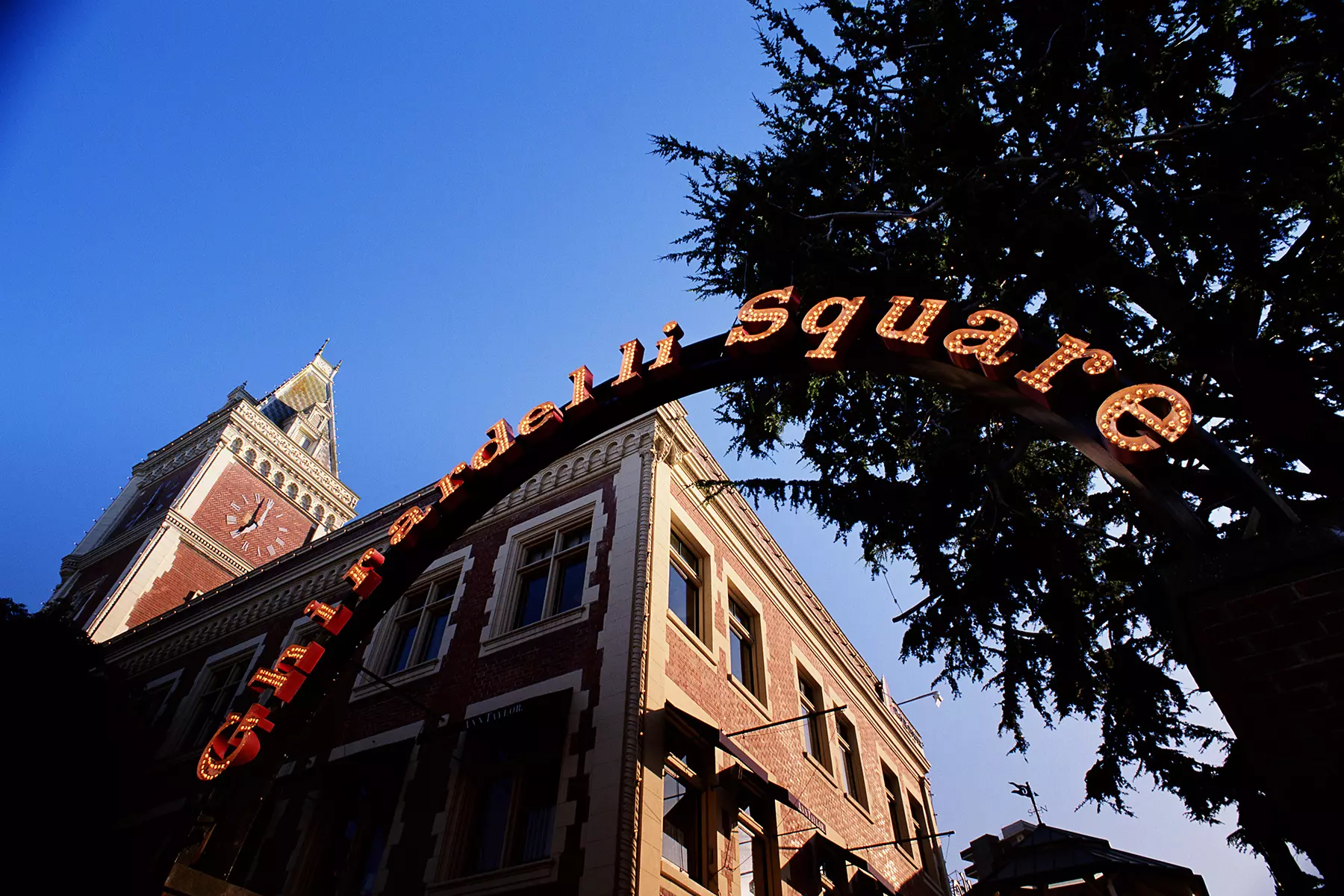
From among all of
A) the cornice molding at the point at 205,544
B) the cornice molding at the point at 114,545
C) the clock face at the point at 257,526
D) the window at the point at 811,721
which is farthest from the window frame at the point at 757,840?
the clock face at the point at 257,526

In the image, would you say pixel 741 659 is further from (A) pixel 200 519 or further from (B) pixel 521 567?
(A) pixel 200 519

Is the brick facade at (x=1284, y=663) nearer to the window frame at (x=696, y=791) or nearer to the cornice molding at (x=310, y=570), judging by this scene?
the window frame at (x=696, y=791)

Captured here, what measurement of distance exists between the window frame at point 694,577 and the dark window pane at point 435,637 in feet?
15.2

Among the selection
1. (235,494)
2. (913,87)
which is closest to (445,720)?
(913,87)

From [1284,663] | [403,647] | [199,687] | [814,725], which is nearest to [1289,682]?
[1284,663]

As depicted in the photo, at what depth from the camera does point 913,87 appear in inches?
339

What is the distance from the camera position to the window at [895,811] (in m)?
17.8

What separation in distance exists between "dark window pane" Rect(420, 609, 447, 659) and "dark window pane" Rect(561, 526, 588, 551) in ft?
9.13

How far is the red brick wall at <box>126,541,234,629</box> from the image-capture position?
1216 inches

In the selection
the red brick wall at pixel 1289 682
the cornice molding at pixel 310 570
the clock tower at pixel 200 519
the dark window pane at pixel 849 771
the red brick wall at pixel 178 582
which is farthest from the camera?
the clock tower at pixel 200 519

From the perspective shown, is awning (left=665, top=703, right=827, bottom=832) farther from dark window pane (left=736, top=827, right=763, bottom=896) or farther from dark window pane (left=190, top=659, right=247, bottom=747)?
dark window pane (left=190, top=659, right=247, bottom=747)

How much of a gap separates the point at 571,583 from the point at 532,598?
0.92 m

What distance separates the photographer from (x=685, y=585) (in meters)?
13.3

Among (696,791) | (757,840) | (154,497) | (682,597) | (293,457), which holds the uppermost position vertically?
(293,457)
